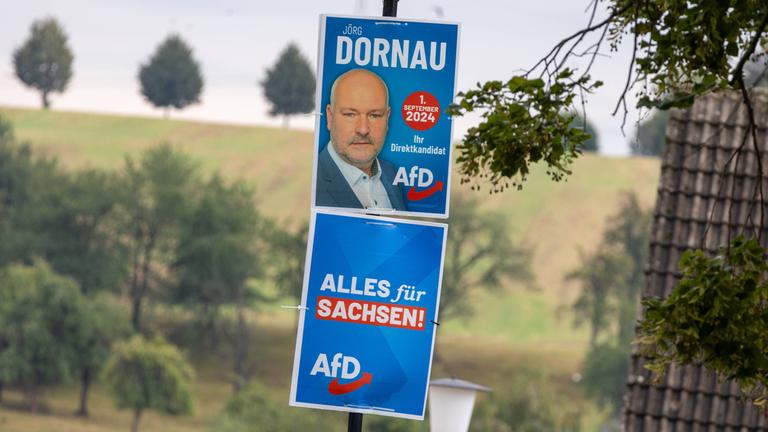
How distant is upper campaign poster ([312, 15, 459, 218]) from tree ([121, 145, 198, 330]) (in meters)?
87.4

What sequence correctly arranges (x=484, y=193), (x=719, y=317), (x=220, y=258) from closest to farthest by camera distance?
(x=719, y=317) → (x=220, y=258) → (x=484, y=193)

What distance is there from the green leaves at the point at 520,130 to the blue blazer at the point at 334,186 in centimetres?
85

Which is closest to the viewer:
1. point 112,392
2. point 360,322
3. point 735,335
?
point 735,335

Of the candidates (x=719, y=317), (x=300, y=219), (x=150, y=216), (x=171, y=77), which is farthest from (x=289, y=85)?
(x=719, y=317)

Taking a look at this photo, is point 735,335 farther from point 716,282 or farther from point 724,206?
point 724,206

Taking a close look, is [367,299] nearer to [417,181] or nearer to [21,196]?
[417,181]

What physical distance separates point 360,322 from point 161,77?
135 metres

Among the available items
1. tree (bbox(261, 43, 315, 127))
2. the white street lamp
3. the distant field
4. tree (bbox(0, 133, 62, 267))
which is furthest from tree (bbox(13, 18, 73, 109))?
the white street lamp

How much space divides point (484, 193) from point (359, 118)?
324 ft

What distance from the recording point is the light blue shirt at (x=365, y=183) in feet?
26.0

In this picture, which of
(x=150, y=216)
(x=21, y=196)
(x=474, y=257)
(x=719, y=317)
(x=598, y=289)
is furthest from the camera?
(x=21, y=196)

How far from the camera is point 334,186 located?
797 cm

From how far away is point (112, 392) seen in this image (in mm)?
78625

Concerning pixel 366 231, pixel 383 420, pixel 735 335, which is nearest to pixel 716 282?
pixel 735 335
